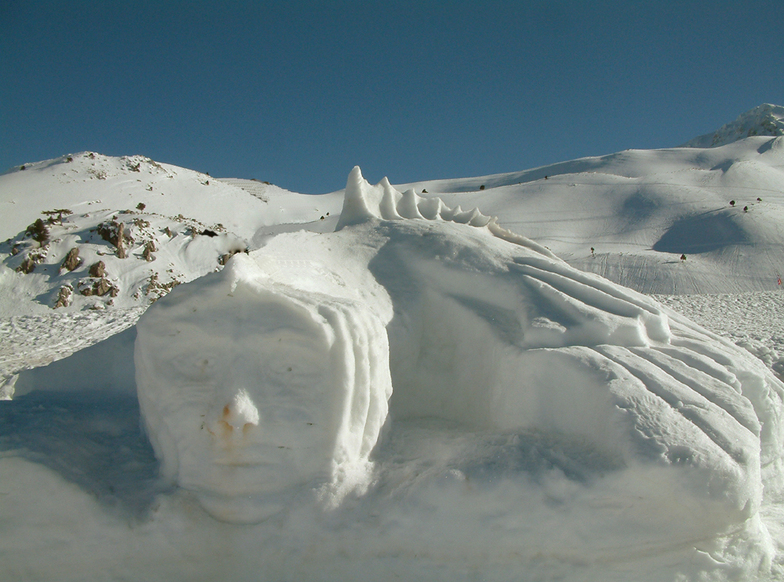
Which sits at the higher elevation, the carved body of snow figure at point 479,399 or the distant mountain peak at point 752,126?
the distant mountain peak at point 752,126

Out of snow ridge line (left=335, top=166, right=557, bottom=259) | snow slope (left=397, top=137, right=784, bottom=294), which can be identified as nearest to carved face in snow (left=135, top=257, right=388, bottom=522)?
snow ridge line (left=335, top=166, right=557, bottom=259)

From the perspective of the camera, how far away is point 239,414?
226 cm

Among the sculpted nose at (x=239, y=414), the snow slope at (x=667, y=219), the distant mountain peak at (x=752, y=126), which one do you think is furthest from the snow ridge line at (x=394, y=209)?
the distant mountain peak at (x=752, y=126)

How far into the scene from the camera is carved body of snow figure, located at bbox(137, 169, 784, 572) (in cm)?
227

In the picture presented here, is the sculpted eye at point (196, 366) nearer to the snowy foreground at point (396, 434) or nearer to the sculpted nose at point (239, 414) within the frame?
the snowy foreground at point (396, 434)

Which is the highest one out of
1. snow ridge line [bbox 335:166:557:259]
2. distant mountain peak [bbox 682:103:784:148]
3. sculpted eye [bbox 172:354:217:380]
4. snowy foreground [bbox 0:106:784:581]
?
distant mountain peak [bbox 682:103:784:148]

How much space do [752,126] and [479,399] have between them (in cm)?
5847

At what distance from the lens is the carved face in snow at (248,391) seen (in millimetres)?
2305

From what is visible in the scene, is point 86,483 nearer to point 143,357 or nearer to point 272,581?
point 143,357

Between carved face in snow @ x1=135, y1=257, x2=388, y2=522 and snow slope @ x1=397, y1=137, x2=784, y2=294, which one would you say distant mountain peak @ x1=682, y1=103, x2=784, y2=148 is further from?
carved face in snow @ x1=135, y1=257, x2=388, y2=522

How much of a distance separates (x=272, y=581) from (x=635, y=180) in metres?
24.1

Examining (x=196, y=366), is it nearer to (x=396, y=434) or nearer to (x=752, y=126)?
(x=396, y=434)

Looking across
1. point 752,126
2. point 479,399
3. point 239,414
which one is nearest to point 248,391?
point 239,414

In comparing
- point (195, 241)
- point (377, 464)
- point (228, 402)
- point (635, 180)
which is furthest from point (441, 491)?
point (635, 180)
